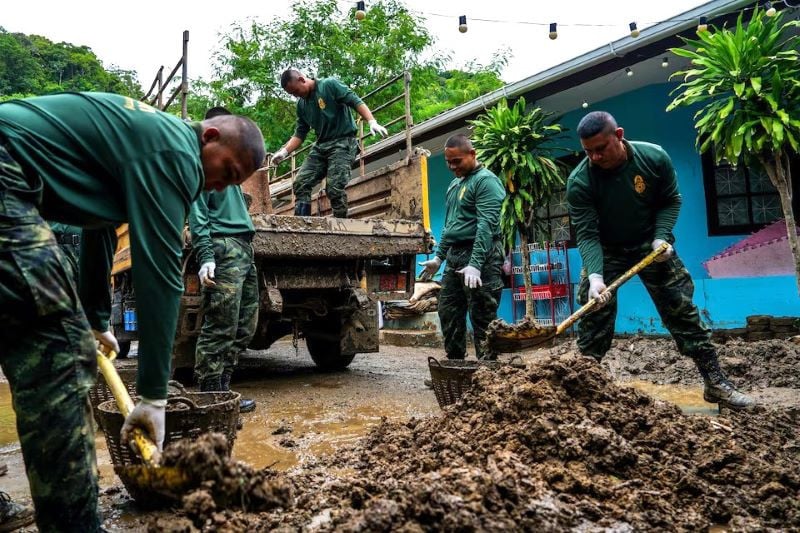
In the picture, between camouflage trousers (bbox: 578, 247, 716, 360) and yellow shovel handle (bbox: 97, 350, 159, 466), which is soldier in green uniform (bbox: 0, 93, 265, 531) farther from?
camouflage trousers (bbox: 578, 247, 716, 360)

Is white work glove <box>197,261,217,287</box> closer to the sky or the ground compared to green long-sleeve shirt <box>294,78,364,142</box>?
closer to the ground

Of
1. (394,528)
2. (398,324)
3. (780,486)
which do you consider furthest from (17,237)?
(398,324)

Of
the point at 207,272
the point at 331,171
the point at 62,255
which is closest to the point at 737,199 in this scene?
the point at 331,171

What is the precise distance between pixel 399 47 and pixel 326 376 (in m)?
13.1

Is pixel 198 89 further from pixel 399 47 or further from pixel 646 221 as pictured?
pixel 646 221

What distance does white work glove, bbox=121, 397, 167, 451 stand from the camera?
5.36ft

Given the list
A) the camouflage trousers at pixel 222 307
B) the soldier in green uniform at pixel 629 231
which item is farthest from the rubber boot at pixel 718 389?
the camouflage trousers at pixel 222 307

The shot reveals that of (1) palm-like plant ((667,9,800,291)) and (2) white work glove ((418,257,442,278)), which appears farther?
(1) palm-like plant ((667,9,800,291))

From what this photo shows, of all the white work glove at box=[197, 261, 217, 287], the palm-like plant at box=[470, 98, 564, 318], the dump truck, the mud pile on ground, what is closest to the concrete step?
the palm-like plant at box=[470, 98, 564, 318]

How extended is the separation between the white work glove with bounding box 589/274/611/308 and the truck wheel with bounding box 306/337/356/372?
2.84 metres

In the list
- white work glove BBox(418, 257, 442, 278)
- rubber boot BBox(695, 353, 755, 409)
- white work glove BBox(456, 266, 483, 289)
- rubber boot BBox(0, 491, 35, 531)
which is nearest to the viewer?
rubber boot BBox(0, 491, 35, 531)

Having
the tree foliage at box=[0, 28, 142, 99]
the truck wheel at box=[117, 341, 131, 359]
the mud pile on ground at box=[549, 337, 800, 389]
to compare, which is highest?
the tree foliage at box=[0, 28, 142, 99]

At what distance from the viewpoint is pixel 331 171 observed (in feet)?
17.8

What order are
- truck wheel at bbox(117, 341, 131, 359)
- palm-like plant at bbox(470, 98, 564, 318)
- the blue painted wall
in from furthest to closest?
palm-like plant at bbox(470, 98, 564, 318) → truck wheel at bbox(117, 341, 131, 359) → the blue painted wall
